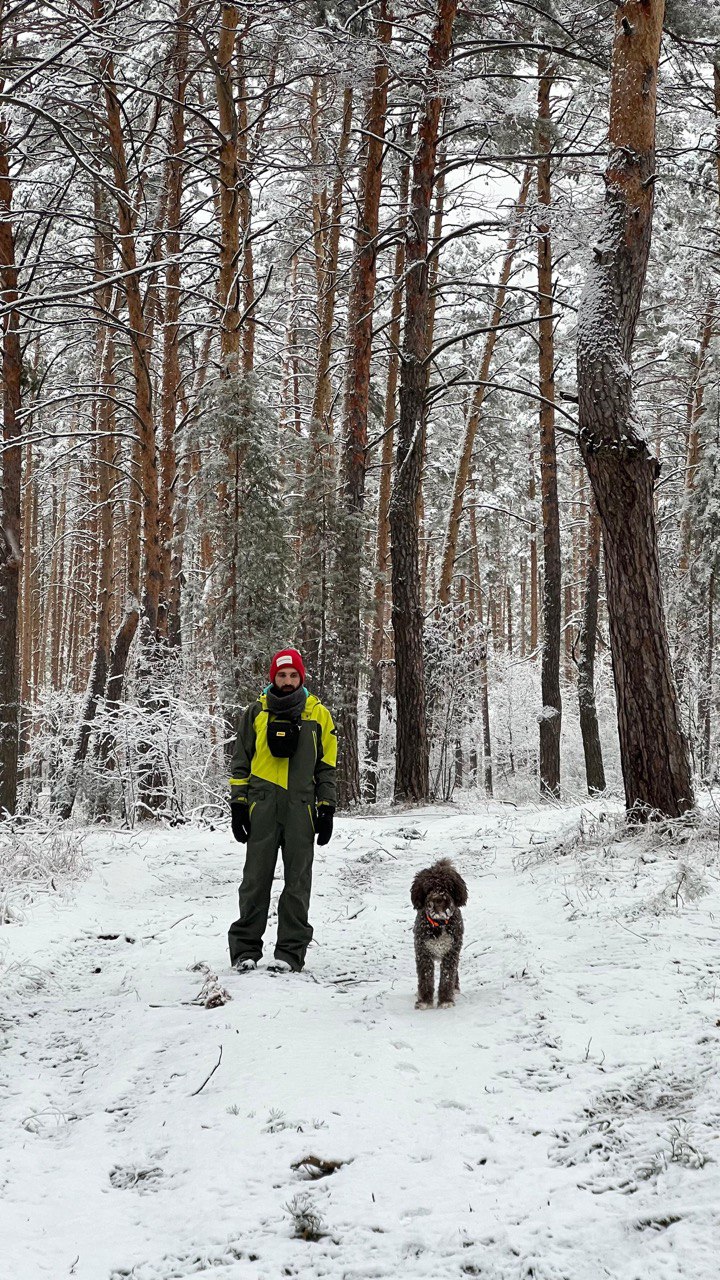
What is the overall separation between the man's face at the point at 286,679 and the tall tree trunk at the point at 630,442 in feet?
9.75

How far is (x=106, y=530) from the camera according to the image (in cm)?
1805

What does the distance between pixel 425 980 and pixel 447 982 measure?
0.39ft

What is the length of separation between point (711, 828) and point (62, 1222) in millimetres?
4965

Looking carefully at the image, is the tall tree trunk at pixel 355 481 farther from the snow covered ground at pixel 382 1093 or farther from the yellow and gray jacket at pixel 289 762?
the yellow and gray jacket at pixel 289 762

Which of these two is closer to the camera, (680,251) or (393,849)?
(393,849)

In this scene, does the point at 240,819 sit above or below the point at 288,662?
below

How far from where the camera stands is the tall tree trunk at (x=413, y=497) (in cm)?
1133

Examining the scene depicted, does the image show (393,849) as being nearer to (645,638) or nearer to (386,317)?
(645,638)

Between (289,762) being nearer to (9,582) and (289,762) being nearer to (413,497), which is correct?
(9,582)

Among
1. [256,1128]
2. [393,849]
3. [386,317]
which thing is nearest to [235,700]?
[393,849]

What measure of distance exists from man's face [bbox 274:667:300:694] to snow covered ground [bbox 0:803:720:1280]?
66.0 inches

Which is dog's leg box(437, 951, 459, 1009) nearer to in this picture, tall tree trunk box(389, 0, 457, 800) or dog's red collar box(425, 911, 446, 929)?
dog's red collar box(425, 911, 446, 929)

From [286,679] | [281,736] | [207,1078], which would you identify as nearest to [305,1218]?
[207,1078]

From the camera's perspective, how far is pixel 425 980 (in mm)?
4570
